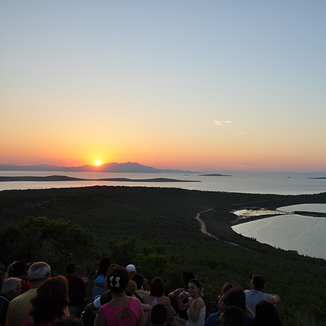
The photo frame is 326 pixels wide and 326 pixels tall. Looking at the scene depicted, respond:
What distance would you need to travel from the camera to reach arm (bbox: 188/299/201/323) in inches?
202

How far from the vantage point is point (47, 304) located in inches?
134

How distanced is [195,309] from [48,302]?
281cm

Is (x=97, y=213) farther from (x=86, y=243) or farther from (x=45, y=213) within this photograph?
(x=86, y=243)

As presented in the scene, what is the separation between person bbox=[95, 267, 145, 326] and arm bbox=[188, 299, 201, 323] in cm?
159

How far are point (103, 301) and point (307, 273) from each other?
22289 millimetres

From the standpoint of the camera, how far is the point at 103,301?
4.93 meters

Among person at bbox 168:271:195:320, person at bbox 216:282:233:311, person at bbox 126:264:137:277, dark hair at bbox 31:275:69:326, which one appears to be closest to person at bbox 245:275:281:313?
person at bbox 216:282:233:311

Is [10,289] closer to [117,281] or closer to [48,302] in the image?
[48,302]

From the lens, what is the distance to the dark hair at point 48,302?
3379 millimetres

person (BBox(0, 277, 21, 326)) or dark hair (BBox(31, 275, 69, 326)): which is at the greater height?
dark hair (BBox(31, 275, 69, 326))

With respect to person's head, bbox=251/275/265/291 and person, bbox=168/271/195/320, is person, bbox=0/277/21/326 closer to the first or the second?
person, bbox=168/271/195/320

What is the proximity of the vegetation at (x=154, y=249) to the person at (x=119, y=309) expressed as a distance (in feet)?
16.9

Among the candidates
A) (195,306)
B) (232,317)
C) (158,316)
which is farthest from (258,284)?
(232,317)

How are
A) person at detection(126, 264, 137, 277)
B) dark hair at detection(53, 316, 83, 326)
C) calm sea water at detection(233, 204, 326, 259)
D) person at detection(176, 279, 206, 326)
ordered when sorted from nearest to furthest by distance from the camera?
dark hair at detection(53, 316, 83, 326) < person at detection(176, 279, 206, 326) < person at detection(126, 264, 137, 277) < calm sea water at detection(233, 204, 326, 259)
